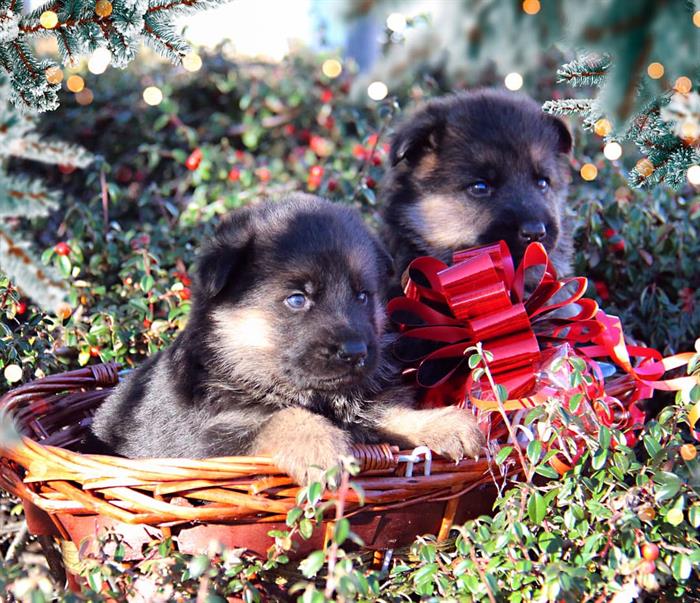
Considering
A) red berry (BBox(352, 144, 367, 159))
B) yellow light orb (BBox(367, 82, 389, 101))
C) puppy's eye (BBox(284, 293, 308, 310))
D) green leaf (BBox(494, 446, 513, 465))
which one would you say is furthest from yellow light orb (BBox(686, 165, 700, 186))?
red berry (BBox(352, 144, 367, 159))

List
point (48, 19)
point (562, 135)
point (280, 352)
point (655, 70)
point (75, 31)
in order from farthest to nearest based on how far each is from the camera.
Result: point (562, 135)
point (280, 352)
point (75, 31)
point (48, 19)
point (655, 70)

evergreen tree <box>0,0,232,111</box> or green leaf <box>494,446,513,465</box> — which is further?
evergreen tree <box>0,0,232,111</box>

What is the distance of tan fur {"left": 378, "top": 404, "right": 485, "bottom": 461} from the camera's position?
2.50 m

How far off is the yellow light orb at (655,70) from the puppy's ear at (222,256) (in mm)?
1542

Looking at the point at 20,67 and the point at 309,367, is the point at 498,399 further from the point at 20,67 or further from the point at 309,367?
the point at 20,67

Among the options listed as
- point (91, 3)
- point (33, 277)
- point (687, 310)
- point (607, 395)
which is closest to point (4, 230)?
point (33, 277)

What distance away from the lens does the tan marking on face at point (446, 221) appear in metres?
3.75

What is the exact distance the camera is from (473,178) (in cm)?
380

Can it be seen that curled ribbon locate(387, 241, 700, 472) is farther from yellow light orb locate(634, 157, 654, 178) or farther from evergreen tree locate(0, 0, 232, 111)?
evergreen tree locate(0, 0, 232, 111)

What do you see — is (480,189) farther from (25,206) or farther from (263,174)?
(263,174)

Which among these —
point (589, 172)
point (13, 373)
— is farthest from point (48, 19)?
point (589, 172)

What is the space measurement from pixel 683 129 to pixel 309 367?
1414mm

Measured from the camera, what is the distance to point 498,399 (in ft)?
8.01

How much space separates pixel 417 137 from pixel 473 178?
353 millimetres
